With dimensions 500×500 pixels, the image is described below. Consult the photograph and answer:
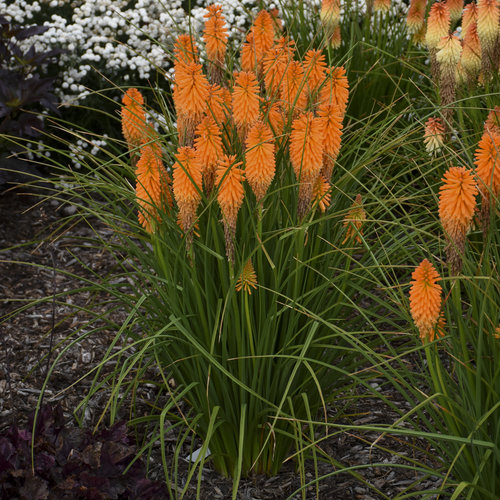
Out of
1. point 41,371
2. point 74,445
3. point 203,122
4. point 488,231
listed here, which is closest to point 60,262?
point 41,371

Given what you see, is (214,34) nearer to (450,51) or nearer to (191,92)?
(191,92)

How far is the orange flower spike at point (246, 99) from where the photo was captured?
2457 mm

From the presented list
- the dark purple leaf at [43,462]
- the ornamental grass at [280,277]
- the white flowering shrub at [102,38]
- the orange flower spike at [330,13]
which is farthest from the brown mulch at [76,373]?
the orange flower spike at [330,13]

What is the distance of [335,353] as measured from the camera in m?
2.83

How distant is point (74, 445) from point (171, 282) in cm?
A: 70

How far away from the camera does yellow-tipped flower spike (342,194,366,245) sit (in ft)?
8.22

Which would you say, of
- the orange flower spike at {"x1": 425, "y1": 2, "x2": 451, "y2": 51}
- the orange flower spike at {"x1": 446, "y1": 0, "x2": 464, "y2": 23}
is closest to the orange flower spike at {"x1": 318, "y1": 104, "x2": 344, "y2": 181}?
the orange flower spike at {"x1": 425, "y1": 2, "x2": 451, "y2": 51}

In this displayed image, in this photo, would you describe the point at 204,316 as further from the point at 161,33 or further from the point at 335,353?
the point at 161,33

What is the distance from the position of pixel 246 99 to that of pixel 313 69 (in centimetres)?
47

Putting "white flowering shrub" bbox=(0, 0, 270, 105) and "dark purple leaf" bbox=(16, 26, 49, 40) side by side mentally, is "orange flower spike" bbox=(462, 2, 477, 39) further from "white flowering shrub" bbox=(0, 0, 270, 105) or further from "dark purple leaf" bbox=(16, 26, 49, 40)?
"dark purple leaf" bbox=(16, 26, 49, 40)

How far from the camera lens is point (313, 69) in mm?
2824

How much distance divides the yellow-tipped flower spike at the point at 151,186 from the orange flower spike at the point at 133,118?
0.14 meters

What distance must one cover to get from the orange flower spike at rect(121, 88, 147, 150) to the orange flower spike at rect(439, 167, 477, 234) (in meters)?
1.20

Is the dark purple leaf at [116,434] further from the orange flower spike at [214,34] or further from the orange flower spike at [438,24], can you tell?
the orange flower spike at [438,24]
